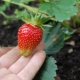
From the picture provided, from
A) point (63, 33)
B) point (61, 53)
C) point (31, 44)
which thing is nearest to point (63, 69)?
point (61, 53)

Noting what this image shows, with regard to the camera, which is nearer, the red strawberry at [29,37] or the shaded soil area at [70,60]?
the red strawberry at [29,37]

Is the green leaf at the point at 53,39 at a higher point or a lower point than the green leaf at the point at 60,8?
lower

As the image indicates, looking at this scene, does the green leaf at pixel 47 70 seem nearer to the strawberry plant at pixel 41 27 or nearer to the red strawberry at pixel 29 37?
the strawberry plant at pixel 41 27

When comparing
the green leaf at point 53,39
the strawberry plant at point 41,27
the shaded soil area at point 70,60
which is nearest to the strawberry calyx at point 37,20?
the strawberry plant at point 41,27

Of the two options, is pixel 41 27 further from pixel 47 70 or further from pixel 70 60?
pixel 70 60

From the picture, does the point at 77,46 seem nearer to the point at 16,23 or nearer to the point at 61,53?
the point at 61,53

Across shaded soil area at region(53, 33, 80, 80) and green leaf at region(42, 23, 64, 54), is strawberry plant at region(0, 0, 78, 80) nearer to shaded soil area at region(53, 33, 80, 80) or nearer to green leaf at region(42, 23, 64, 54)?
green leaf at region(42, 23, 64, 54)

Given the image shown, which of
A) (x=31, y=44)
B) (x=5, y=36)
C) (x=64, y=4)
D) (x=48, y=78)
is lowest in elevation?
(x=5, y=36)
